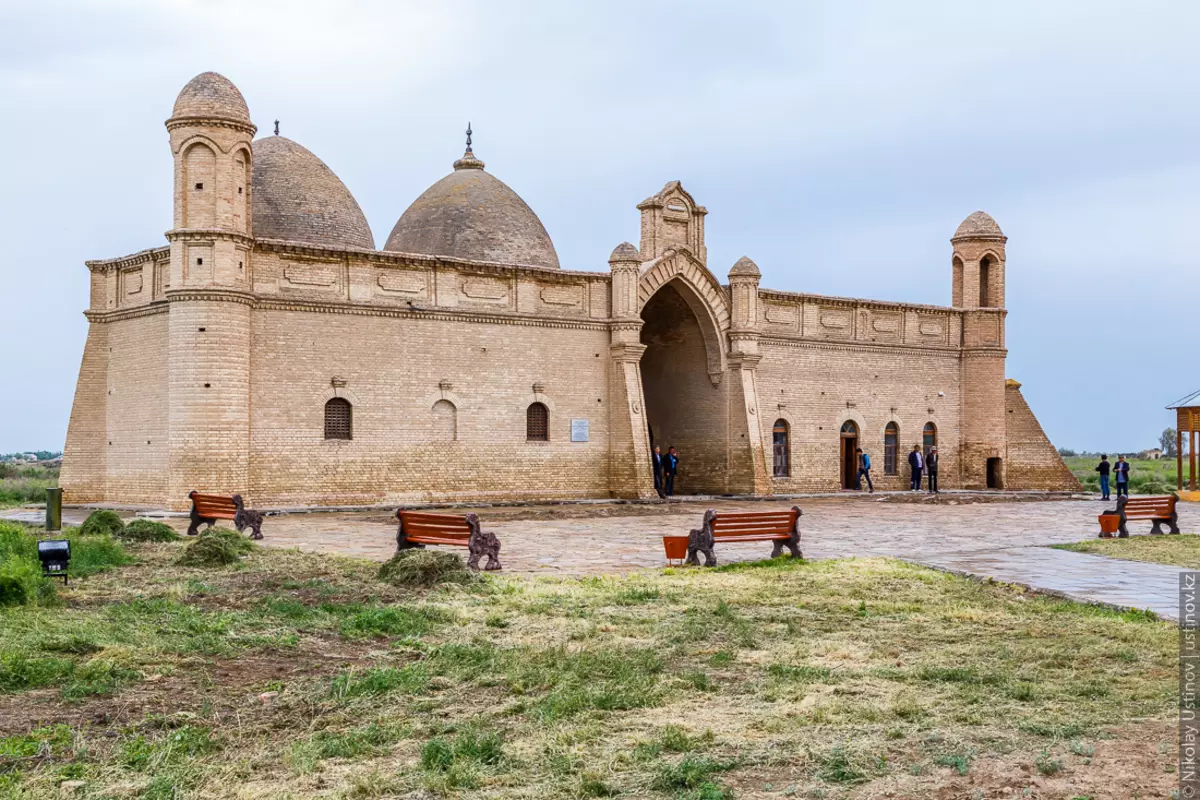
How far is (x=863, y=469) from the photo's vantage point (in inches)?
1347

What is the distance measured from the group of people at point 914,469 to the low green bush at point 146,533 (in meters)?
22.4

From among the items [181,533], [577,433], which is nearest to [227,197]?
[181,533]

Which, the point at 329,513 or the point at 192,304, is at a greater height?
the point at 192,304

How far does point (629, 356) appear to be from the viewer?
29.9m

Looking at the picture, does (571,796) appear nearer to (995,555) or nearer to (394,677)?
(394,677)

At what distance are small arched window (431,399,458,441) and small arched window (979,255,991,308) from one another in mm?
19629

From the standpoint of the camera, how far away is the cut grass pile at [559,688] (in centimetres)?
566

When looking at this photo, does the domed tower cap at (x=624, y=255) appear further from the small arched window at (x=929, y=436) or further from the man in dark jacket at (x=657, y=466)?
the small arched window at (x=929, y=436)

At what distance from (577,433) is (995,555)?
50.4 feet

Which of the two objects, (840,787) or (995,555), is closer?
(840,787)

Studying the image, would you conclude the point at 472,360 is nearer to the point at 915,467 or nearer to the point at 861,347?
the point at 861,347

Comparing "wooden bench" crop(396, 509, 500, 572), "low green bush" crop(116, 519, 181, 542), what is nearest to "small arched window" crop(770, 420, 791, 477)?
"low green bush" crop(116, 519, 181, 542)

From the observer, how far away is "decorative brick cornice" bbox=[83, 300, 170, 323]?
987 inches

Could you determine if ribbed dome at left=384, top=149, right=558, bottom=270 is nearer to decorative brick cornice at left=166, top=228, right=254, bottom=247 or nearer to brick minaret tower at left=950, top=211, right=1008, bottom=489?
decorative brick cornice at left=166, top=228, right=254, bottom=247
